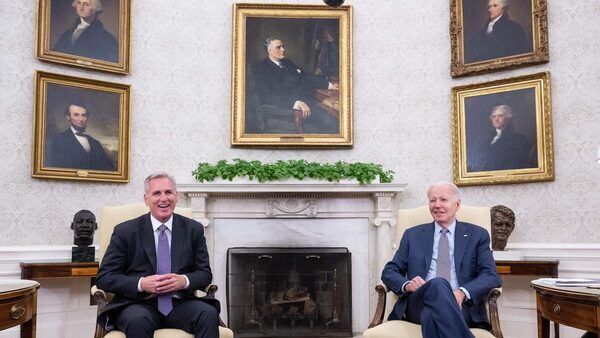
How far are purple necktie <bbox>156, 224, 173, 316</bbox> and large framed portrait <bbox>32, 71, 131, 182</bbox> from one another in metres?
2.73

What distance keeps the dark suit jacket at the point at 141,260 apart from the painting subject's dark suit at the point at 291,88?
10.8 ft

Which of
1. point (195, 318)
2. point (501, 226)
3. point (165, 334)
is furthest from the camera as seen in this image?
point (501, 226)

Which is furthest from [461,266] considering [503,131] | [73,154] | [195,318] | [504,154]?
[73,154]

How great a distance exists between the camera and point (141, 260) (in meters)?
3.72

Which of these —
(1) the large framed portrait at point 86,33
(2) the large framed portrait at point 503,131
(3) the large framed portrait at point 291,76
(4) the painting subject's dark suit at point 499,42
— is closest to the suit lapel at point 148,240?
(3) the large framed portrait at point 291,76

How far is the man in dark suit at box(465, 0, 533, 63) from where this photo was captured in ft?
20.2

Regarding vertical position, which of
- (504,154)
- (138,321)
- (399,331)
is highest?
(504,154)

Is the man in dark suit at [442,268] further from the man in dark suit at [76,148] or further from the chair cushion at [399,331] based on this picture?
the man in dark suit at [76,148]

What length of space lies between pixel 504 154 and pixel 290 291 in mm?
2910

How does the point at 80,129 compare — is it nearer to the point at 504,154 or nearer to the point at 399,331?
the point at 399,331

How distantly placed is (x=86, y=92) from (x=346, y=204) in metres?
3.29

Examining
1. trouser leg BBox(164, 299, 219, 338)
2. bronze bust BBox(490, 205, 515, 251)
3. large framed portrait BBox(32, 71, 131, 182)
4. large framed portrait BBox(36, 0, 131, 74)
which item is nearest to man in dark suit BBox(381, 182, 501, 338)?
trouser leg BBox(164, 299, 219, 338)

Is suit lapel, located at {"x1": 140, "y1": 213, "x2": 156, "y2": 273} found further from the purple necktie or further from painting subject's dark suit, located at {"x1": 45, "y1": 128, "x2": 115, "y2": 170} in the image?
painting subject's dark suit, located at {"x1": 45, "y1": 128, "x2": 115, "y2": 170}

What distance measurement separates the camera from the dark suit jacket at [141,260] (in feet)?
11.8
